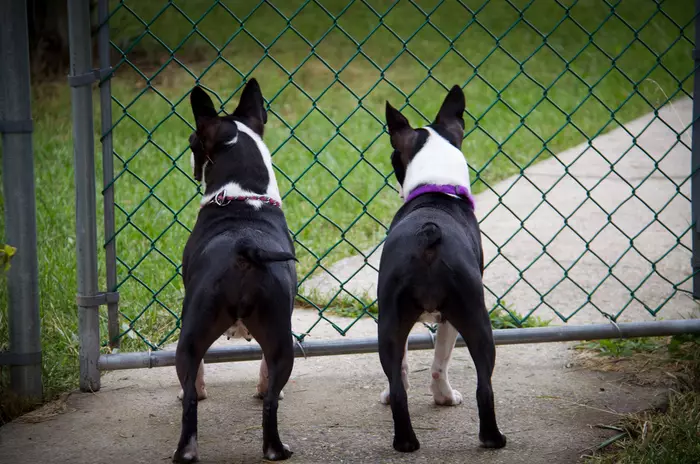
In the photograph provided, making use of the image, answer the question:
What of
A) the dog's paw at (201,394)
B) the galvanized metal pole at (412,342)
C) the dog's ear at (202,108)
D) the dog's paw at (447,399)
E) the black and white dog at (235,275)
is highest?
A: the dog's ear at (202,108)

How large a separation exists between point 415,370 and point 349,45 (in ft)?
30.9

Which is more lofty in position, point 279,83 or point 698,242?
point 279,83

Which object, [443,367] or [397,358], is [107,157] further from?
[443,367]

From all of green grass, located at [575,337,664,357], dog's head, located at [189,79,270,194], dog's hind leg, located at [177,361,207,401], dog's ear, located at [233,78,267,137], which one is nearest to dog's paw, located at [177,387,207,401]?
dog's hind leg, located at [177,361,207,401]

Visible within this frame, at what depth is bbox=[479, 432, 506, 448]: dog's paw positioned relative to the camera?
3179 millimetres

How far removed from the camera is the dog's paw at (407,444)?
3.16 meters

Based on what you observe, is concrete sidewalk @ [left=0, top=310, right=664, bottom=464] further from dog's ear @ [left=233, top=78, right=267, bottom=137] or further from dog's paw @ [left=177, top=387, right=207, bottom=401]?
dog's ear @ [left=233, top=78, right=267, bottom=137]

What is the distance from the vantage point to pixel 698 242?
3.98m

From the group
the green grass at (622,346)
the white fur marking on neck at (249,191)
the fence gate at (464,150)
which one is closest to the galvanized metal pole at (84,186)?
the fence gate at (464,150)

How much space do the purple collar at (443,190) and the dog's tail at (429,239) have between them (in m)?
0.37

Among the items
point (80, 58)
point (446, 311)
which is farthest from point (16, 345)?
point (446, 311)

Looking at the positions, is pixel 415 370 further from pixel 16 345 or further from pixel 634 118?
pixel 634 118

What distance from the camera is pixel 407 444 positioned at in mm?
3162

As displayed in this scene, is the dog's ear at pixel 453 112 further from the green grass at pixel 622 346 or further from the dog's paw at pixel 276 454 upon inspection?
the dog's paw at pixel 276 454
